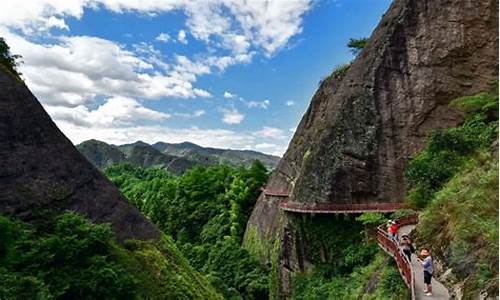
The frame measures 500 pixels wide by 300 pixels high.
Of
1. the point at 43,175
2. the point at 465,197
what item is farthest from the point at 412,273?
the point at 43,175

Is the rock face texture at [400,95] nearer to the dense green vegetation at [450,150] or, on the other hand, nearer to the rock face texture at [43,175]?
the dense green vegetation at [450,150]

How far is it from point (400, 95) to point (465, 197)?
1702cm

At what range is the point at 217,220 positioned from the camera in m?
56.8

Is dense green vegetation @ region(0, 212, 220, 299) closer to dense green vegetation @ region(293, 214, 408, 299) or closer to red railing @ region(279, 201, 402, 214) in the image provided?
dense green vegetation @ region(293, 214, 408, 299)

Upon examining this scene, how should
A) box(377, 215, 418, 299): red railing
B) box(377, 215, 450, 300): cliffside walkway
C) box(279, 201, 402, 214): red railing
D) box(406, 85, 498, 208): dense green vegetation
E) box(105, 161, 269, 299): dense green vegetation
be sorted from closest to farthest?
box(377, 215, 450, 300): cliffside walkway → box(377, 215, 418, 299): red railing → box(406, 85, 498, 208): dense green vegetation → box(279, 201, 402, 214): red railing → box(105, 161, 269, 299): dense green vegetation

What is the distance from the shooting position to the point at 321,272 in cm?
2828

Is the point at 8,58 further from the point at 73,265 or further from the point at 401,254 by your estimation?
the point at 401,254

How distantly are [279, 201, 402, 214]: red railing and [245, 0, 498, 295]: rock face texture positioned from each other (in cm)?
42

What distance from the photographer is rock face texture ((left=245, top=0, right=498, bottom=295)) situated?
93.9ft

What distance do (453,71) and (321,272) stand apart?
617 inches

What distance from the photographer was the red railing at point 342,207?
85.0 feet

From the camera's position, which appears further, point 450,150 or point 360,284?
point 450,150

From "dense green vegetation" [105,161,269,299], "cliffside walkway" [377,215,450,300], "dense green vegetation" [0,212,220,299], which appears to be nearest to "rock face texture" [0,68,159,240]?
"dense green vegetation" [0,212,220,299]

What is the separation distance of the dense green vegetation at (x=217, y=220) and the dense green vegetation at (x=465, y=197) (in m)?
20.2
